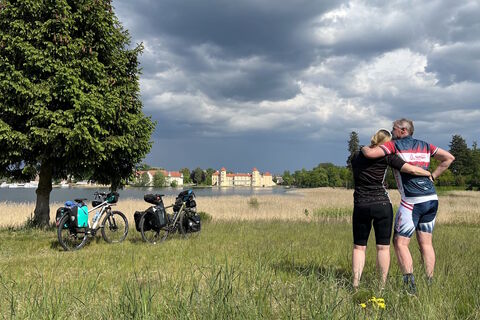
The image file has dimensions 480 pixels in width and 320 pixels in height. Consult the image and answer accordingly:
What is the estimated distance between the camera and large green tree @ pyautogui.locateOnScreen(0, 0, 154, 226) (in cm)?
869

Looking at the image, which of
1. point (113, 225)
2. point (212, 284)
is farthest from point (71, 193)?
point (212, 284)

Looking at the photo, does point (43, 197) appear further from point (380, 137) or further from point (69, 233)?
point (380, 137)

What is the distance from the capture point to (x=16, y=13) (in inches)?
358

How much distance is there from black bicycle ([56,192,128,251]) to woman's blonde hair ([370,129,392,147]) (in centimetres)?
616

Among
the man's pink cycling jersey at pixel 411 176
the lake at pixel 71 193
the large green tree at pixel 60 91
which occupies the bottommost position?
the lake at pixel 71 193

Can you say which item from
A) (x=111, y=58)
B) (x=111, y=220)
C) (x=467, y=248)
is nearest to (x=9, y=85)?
(x=111, y=58)

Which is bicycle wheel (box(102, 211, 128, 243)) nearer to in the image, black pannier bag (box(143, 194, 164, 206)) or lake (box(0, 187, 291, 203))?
black pannier bag (box(143, 194, 164, 206))

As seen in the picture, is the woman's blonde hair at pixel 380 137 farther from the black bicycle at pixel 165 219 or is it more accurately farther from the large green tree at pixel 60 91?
the large green tree at pixel 60 91

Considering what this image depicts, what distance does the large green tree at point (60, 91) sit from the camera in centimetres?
869

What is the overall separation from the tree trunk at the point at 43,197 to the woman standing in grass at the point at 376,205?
30.8ft

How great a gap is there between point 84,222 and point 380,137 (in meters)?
6.26

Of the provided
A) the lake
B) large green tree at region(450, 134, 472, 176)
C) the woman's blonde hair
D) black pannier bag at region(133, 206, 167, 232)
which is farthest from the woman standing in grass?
large green tree at region(450, 134, 472, 176)

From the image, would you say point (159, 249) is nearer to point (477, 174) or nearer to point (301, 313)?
point (301, 313)

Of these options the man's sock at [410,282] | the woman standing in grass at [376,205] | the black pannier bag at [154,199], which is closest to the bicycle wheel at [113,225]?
the black pannier bag at [154,199]
